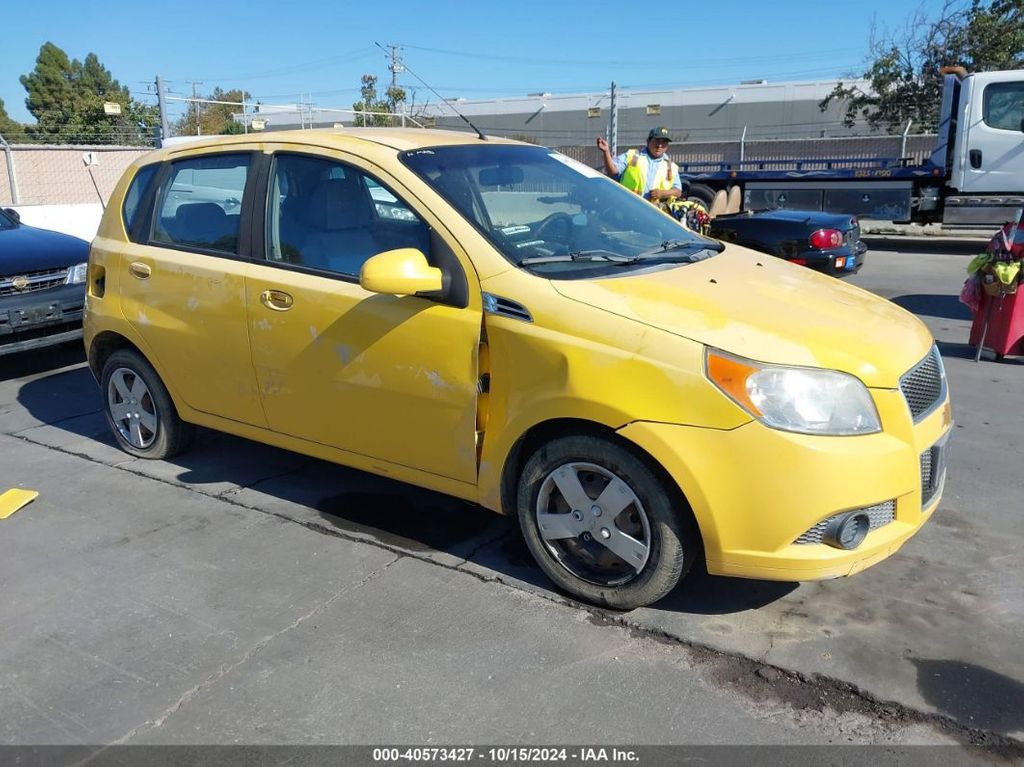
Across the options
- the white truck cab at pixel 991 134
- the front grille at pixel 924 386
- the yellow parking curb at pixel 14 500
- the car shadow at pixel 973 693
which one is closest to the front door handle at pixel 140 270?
the yellow parking curb at pixel 14 500

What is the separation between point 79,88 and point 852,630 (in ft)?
222

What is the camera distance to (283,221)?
424 cm

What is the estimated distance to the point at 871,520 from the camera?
122 inches

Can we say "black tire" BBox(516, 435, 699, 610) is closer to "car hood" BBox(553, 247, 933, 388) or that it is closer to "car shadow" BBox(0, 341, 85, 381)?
"car hood" BBox(553, 247, 933, 388)

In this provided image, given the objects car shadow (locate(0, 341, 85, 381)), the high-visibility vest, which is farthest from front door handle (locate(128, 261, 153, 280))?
the high-visibility vest

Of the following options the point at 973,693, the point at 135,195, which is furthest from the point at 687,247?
the point at 135,195

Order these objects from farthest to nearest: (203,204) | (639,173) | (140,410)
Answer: (639,173) → (140,410) → (203,204)

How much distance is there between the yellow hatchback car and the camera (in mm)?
3018

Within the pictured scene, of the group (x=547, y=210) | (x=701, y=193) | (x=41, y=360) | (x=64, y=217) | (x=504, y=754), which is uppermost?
(x=701, y=193)

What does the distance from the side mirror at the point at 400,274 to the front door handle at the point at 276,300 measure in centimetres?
74

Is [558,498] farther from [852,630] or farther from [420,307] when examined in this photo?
[852,630]

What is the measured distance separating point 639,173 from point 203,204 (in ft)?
15.6

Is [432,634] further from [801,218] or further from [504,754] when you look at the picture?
[801,218]

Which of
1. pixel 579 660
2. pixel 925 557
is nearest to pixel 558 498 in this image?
pixel 579 660
